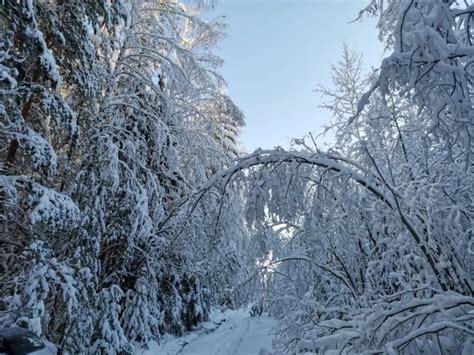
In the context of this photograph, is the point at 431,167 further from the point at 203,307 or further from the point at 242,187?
the point at 203,307

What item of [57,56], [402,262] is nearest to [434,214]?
[402,262]

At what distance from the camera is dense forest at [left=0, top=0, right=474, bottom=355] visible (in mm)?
1851

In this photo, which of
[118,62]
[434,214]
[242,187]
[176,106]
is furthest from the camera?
[176,106]

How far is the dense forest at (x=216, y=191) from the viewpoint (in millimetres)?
1851

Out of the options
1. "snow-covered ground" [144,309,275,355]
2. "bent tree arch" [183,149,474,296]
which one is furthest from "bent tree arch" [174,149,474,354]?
"snow-covered ground" [144,309,275,355]

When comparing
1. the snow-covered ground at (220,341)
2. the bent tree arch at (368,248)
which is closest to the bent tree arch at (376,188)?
the bent tree arch at (368,248)

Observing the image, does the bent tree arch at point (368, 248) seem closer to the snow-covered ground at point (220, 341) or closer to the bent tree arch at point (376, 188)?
the bent tree arch at point (376, 188)

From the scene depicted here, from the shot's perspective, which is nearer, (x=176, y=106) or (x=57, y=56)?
(x=57, y=56)

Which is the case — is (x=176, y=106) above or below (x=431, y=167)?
above

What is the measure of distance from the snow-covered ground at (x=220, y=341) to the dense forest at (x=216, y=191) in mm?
654

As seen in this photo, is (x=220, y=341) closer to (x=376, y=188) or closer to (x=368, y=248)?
(x=368, y=248)

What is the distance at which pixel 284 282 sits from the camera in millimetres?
5098

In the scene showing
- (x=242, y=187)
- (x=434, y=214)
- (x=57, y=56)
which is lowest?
(x=434, y=214)

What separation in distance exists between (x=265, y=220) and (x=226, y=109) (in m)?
6.04
